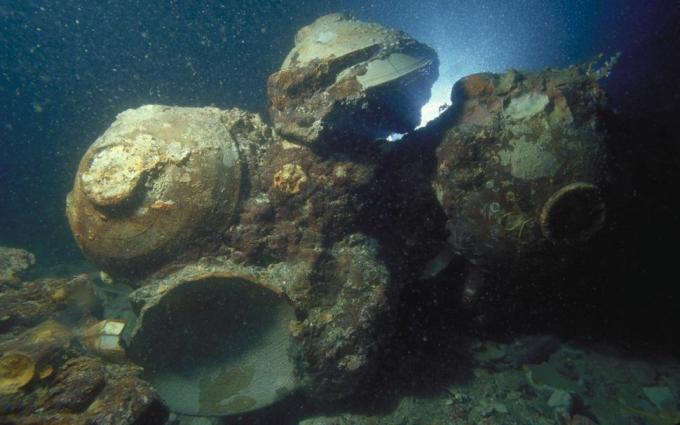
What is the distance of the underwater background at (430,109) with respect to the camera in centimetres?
333

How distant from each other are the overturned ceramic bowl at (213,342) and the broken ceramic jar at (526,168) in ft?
6.21

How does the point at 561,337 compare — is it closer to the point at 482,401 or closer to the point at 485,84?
the point at 482,401

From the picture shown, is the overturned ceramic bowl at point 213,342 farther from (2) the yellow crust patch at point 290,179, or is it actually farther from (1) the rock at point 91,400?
(2) the yellow crust patch at point 290,179

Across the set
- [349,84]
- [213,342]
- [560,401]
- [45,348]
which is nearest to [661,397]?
[560,401]

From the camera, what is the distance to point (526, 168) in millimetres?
2826

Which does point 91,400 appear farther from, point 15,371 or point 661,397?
point 661,397

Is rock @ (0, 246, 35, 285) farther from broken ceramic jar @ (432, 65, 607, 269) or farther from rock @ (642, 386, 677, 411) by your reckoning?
rock @ (642, 386, 677, 411)

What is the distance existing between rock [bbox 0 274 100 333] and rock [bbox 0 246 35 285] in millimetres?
279

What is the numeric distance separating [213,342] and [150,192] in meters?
1.64

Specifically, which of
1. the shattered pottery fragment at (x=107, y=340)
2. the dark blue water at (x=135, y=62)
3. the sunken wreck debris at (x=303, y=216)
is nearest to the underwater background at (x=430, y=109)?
the dark blue water at (x=135, y=62)

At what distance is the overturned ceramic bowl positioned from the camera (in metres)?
3.28

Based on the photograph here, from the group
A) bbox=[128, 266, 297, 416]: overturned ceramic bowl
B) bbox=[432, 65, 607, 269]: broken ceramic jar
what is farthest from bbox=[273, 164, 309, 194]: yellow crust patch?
bbox=[432, 65, 607, 269]: broken ceramic jar

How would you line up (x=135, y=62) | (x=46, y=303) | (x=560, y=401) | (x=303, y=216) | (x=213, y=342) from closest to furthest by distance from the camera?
(x=560, y=401) < (x=303, y=216) < (x=213, y=342) < (x=46, y=303) < (x=135, y=62)

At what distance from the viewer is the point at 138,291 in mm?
3375
